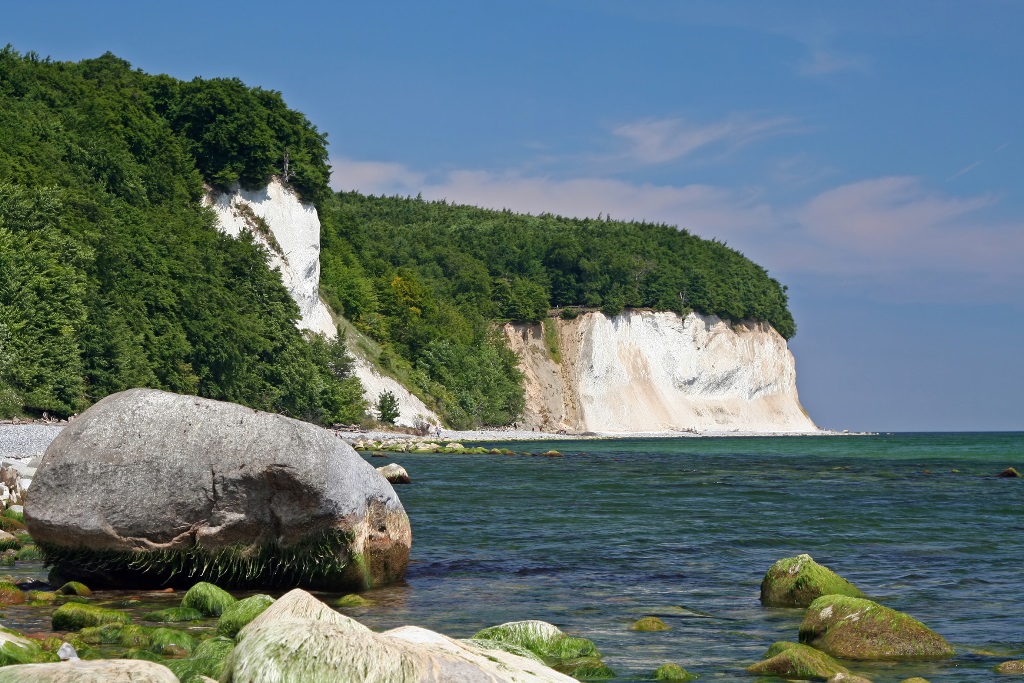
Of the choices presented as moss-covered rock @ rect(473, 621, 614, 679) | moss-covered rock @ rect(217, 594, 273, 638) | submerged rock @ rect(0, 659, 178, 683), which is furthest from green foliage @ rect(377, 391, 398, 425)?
submerged rock @ rect(0, 659, 178, 683)

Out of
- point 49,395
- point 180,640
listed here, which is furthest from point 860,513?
point 49,395

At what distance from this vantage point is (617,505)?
92.4 ft

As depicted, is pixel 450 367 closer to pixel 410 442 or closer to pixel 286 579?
pixel 410 442

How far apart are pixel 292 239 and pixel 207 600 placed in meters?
69.9

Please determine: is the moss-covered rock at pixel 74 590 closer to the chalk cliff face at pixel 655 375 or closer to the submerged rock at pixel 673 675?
the submerged rock at pixel 673 675

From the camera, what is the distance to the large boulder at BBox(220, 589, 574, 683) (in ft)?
22.2

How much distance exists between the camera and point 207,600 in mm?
12070

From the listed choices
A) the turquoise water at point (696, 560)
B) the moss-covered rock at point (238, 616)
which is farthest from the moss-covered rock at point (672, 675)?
the moss-covered rock at point (238, 616)

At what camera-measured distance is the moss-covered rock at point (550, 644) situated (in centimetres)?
998

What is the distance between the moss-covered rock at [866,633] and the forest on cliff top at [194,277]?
139ft

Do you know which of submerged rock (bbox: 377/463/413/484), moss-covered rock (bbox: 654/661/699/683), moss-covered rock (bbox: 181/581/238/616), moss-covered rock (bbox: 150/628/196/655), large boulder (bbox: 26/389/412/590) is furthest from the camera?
submerged rock (bbox: 377/463/413/484)

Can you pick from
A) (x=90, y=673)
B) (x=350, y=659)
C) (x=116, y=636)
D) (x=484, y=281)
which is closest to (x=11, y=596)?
(x=116, y=636)

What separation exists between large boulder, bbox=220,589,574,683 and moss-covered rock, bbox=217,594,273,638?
3.54m

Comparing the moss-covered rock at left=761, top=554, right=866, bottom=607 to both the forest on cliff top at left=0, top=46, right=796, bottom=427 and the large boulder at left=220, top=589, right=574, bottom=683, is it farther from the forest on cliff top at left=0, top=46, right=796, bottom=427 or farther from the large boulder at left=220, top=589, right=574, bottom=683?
the forest on cliff top at left=0, top=46, right=796, bottom=427
